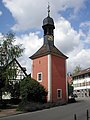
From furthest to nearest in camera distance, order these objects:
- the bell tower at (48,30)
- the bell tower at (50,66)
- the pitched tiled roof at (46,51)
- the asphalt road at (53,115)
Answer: the bell tower at (48,30) < the pitched tiled roof at (46,51) < the bell tower at (50,66) < the asphalt road at (53,115)


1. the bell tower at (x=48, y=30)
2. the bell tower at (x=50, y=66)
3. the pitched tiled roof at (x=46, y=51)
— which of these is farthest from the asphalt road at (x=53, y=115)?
the bell tower at (x=48, y=30)

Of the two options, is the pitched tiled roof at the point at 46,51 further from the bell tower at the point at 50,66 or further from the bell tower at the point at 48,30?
the bell tower at the point at 48,30

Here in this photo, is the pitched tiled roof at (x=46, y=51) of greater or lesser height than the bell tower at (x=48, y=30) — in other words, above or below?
below

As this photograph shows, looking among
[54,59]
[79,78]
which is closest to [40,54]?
[54,59]

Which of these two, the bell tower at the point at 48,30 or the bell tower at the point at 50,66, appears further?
the bell tower at the point at 48,30

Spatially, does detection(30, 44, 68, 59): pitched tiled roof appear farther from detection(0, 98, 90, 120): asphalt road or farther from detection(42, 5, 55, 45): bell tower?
detection(0, 98, 90, 120): asphalt road

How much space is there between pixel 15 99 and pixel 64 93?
8.97 m

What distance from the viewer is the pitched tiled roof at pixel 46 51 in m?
44.6

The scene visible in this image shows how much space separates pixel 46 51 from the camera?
44.7 metres

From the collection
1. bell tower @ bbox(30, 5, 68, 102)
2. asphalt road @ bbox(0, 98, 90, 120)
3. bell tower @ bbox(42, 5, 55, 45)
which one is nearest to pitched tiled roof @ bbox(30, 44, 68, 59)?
bell tower @ bbox(30, 5, 68, 102)

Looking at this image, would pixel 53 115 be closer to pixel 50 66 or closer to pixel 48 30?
pixel 50 66

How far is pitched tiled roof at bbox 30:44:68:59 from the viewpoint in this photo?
44575mm

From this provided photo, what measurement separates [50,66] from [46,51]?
2.90 m

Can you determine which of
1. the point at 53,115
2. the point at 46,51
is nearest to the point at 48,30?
the point at 46,51
